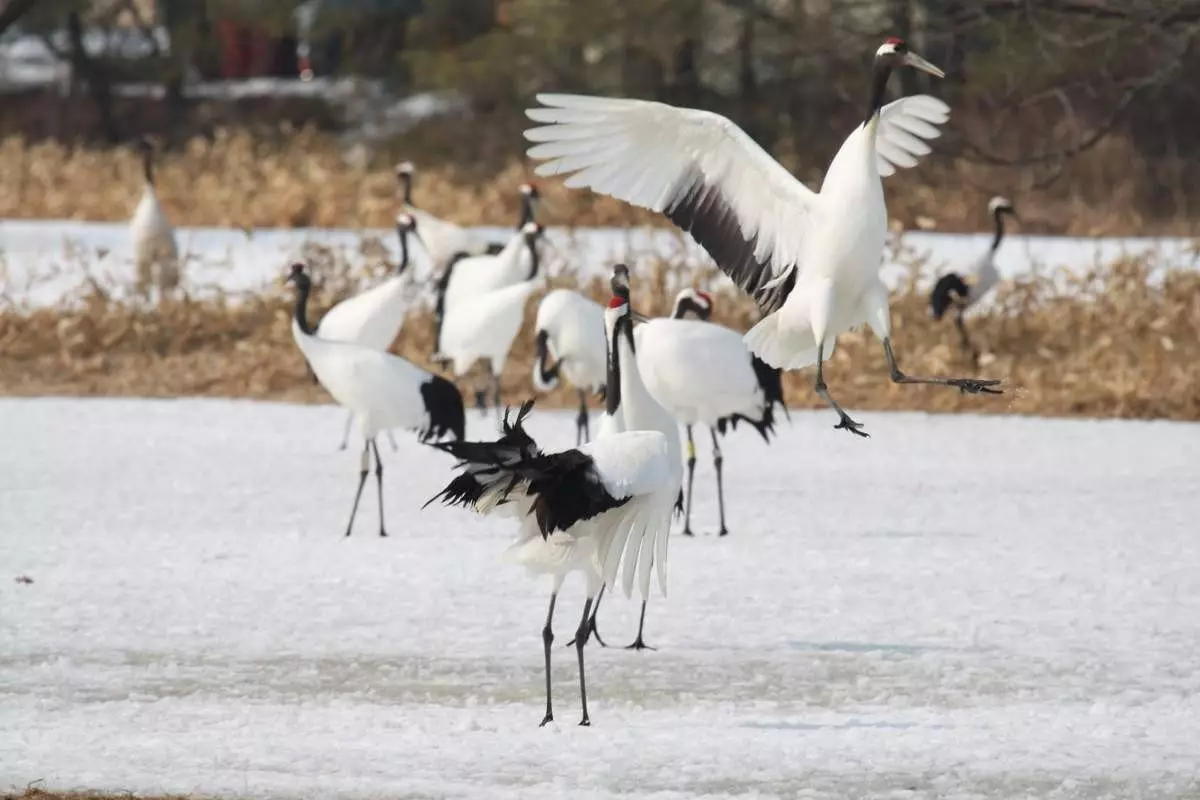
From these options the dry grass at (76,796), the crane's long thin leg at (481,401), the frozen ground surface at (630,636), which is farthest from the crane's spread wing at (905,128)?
the crane's long thin leg at (481,401)

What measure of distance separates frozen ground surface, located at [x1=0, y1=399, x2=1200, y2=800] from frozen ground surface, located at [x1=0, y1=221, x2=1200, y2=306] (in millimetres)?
4352

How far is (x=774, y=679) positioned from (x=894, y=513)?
9.72 feet

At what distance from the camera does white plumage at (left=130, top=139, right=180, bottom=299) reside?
48.8 ft

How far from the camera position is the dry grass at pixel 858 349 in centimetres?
1220

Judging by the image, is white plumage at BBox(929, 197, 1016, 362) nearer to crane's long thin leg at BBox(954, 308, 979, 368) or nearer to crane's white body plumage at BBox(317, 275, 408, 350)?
crane's long thin leg at BBox(954, 308, 979, 368)

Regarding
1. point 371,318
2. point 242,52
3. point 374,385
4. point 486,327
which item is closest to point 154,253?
point 486,327

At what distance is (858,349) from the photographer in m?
13.0

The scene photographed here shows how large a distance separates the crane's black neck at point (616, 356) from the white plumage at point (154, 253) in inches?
337

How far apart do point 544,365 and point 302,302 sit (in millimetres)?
1794

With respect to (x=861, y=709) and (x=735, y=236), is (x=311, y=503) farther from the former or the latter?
(x=861, y=709)

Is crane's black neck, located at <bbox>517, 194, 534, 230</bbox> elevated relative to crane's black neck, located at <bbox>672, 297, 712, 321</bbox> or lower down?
elevated

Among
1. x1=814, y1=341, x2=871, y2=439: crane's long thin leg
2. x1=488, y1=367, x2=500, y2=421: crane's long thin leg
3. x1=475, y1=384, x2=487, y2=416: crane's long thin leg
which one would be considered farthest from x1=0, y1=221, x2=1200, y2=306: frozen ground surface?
x1=814, y1=341, x2=871, y2=439: crane's long thin leg

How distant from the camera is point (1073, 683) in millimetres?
6090

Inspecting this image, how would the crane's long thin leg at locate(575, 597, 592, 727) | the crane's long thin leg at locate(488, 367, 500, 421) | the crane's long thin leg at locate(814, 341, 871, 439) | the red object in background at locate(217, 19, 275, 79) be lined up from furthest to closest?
the red object in background at locate(217, 19, 275, 79) < the crane's long thin leg at locate(488, 367, 500, 421) < the crane's long thin leg at locate(814, 341, 871, 439) < the crane's long thin leg at locate(575, 597, 592, 727)
